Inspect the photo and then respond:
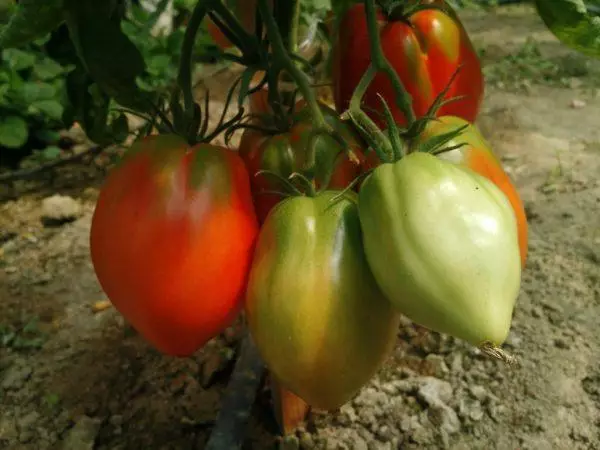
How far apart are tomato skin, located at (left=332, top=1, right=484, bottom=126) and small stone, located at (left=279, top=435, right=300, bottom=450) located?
1.72 feet

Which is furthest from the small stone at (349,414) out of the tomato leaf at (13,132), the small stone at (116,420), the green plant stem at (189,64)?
the tomato leaf at (13,132)

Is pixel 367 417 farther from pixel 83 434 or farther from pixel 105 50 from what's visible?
pixel 105 50

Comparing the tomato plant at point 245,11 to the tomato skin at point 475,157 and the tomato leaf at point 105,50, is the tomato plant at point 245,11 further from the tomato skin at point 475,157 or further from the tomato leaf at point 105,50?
the tomato skin at point 475,157

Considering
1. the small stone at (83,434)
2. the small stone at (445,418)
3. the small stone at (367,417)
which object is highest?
the small stone at (445,418)

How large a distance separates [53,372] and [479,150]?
35.8 inches

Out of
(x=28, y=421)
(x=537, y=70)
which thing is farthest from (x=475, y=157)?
(x=537, y=70)

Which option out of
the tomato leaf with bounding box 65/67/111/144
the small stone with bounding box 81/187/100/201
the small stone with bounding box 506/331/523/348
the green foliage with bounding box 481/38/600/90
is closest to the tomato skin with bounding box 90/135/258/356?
the tomato leaf with bounding box 65/67/111/144

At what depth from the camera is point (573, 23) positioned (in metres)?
0.72

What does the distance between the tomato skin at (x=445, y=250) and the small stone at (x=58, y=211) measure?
1424 mm

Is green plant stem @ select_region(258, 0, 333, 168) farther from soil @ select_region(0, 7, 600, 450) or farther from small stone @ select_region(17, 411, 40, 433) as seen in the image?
small stone @ select_region(17, 411, 40, 433)

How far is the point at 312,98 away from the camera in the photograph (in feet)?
2.31

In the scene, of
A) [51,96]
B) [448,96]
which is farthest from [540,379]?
[51,96]

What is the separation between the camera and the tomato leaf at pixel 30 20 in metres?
0.64

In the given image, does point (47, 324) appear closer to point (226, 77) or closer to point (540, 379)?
point (540, 379)
